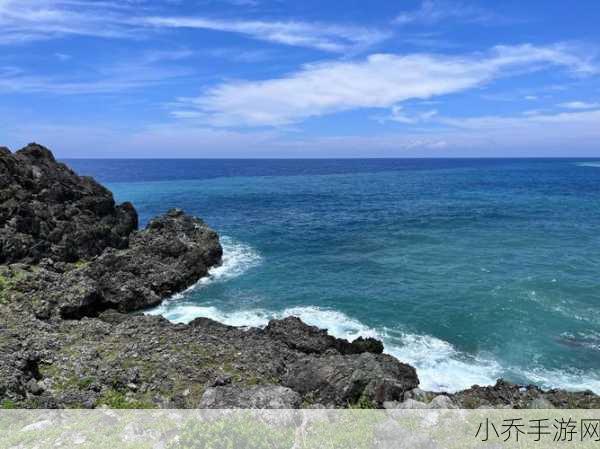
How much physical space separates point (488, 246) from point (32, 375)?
52.0m

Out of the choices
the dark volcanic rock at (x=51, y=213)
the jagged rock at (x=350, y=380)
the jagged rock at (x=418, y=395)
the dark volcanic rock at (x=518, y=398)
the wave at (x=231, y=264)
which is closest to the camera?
the jagged rock at (x=350, y=380)

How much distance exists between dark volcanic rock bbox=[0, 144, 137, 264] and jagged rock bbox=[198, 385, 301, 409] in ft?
109

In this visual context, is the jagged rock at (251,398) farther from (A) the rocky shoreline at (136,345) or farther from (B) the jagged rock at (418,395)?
(B) the jagged rock at (418,395)

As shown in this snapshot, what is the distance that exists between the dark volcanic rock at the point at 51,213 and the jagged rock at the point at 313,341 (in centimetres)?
2671

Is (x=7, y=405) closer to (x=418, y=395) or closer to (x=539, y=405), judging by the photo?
(x=418, y=395)

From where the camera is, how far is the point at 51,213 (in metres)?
48.4

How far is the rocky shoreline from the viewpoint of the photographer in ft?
67.3

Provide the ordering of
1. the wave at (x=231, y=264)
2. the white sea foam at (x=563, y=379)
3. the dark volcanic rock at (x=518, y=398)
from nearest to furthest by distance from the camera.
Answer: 1. the dark volcanic rock at (x=518, y=398)
2. the white sea foam at (x=563, y=379)
3. the wave at (x=231, y=264)

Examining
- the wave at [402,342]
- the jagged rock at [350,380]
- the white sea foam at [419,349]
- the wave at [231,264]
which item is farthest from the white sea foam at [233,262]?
the jagged rock at [350,380]

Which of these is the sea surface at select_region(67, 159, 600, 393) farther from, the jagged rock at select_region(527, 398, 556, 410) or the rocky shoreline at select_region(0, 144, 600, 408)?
the jagged rock at select_region(527, 398, 556, 410)

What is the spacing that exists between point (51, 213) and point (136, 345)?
1143 inches

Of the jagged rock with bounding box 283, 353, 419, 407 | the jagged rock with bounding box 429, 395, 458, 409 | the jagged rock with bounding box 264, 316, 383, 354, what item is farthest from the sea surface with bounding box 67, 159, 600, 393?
the jagged rock with bounding box 429, 395, 458, 409

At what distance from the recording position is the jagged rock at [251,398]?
16203mm

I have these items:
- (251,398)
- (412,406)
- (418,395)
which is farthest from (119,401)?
(418,395)
